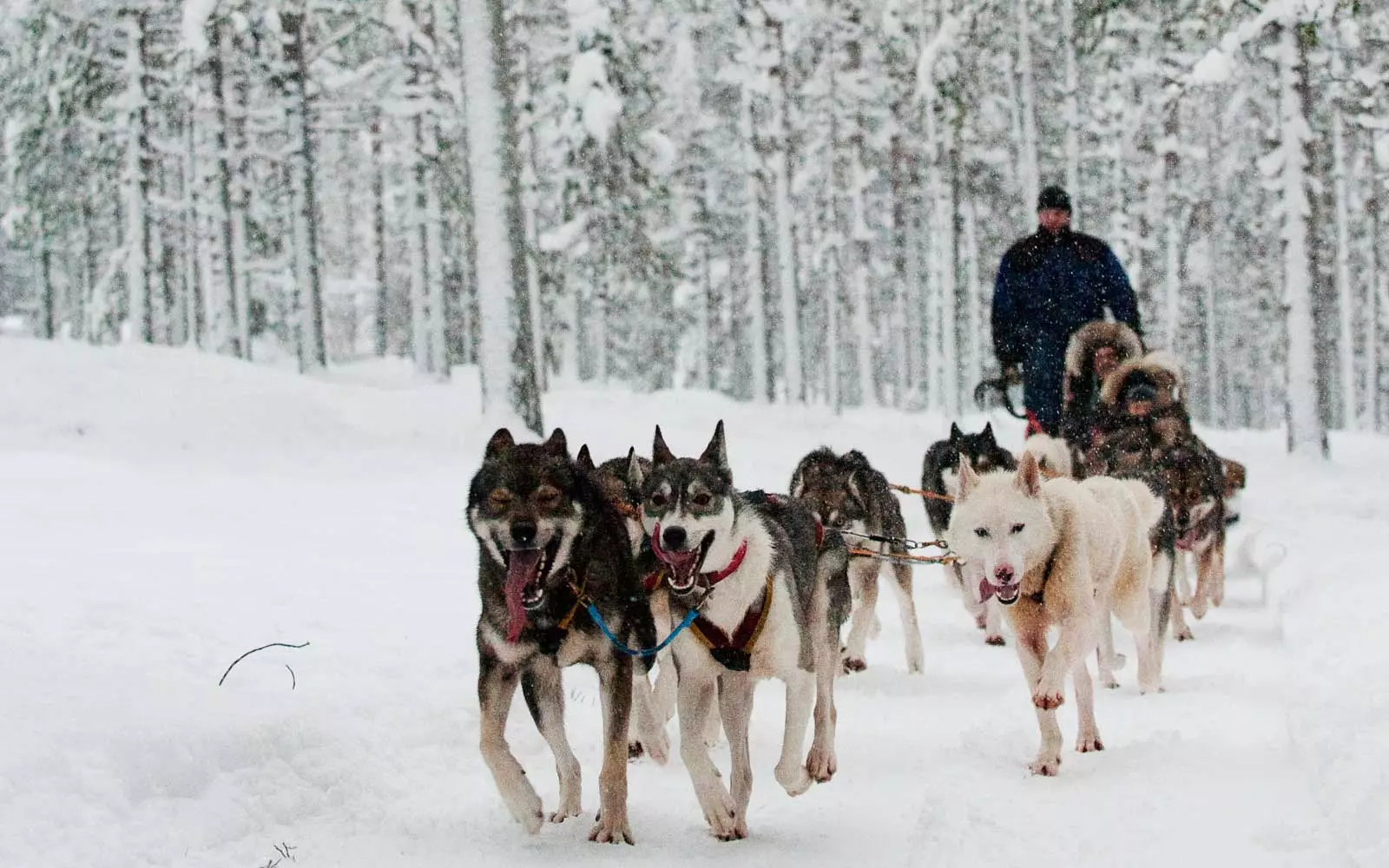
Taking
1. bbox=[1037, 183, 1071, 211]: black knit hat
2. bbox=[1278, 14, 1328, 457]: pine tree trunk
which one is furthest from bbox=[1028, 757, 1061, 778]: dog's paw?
bbox=[1278, 14, 1328, 457]: pine tree trunk

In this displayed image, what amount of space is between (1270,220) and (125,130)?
3480cm

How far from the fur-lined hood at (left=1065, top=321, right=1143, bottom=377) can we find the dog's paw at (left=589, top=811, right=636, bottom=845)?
628 cm

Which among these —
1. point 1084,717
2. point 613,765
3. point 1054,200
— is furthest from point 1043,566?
point 1054,200

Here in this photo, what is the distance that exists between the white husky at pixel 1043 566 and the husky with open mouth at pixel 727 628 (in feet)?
3.03

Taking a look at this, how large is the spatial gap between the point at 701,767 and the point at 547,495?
1100 millimetres

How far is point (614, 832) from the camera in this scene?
13.5 ft

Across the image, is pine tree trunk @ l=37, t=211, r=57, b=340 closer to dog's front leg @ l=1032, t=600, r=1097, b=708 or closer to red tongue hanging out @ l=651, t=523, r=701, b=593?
red tongue hanging out @ l=651, t=523, r=701, b=593

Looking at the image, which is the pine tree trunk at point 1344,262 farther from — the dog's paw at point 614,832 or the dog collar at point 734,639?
the dog's paw at point 614,832

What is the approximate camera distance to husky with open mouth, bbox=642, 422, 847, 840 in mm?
4223

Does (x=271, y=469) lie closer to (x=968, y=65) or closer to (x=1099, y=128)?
(x=968, y=65)

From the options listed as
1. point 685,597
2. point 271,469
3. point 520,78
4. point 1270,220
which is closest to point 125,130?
point 520,78

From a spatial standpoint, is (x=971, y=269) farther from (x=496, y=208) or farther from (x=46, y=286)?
(x=46, y=286)

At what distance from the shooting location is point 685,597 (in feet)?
14.1

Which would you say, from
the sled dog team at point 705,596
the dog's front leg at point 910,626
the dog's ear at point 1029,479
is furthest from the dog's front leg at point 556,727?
the dog's front leg at point 910,626
